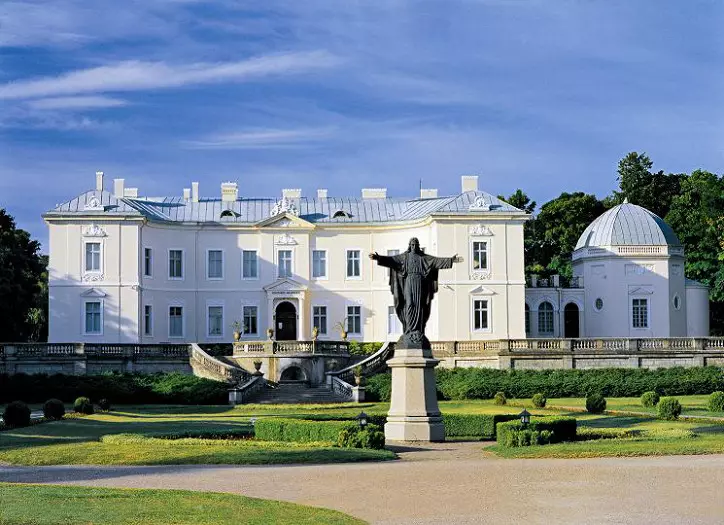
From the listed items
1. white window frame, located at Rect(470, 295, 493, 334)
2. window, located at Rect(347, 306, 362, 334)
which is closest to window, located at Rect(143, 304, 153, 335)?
window, located at Rect(347, 306, 362, 334)

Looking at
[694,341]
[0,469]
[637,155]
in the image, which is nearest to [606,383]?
[694,341]

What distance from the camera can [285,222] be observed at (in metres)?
62.8

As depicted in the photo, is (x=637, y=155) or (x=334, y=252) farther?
(x=637, y=155)

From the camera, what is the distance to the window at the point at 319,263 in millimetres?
63156

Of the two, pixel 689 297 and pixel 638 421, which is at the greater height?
pixel 689 297

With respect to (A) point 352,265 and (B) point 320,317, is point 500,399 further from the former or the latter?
(A) point 352,265

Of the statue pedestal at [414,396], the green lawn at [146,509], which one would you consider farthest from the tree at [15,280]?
the green lawn at [146,509]

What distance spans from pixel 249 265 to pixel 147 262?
5.37 m

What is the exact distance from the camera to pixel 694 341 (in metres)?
52.3

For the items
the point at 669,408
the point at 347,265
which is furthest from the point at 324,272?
the point at 669,408

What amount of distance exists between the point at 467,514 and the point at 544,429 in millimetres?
10591

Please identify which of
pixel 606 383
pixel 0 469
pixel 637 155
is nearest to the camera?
pixel 0 469

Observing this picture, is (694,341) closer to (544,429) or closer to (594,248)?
(594,248)

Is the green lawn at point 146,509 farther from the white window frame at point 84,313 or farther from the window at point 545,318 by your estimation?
the window at point 545,318
